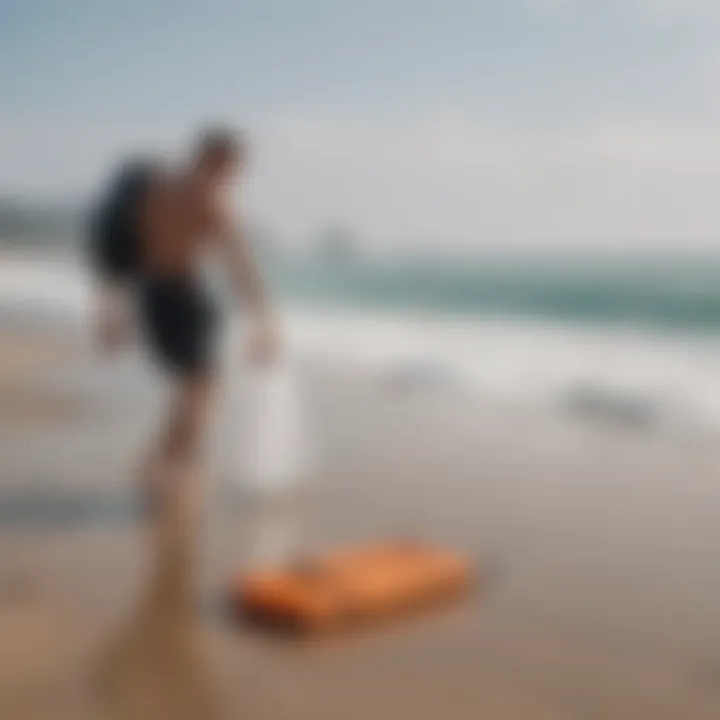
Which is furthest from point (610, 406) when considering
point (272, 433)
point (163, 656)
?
point (163, 656)

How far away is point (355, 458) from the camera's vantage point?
69.1 inches

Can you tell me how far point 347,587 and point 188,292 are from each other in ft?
1.43

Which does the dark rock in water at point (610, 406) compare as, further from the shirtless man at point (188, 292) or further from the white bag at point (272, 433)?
the shirtless man at point (188, 292)

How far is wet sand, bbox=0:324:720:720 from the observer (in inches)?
41.1

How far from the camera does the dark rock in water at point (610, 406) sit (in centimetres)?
207

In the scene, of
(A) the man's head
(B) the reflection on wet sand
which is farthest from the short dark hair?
(B) the reflection on wet sand

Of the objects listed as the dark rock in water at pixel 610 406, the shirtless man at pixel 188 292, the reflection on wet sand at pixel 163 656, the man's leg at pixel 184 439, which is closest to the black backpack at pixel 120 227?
the shirtless man at pixel 188 292

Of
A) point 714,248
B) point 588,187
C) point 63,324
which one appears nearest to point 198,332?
point 63,324

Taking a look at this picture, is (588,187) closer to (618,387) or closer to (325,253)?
(325,253)

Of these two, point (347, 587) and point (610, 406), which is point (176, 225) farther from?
point (610, 406)

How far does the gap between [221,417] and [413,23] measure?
571 mm

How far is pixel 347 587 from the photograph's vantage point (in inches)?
47.6

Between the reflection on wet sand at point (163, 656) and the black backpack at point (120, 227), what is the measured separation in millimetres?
326

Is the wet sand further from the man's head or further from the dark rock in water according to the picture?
the man's head
